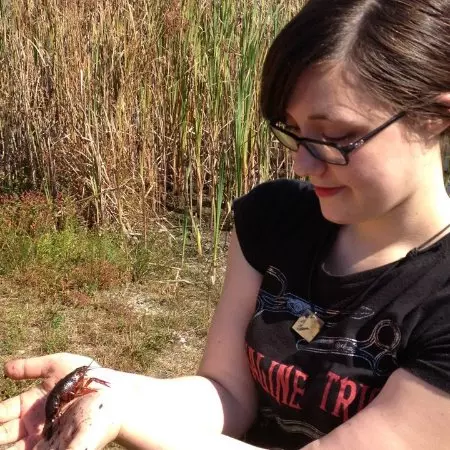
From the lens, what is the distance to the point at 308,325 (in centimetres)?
180

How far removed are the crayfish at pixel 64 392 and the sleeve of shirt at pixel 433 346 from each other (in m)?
0.72

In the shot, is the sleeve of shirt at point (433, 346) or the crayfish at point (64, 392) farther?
the crayfish at point (64, 392)

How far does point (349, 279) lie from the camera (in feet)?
5.80

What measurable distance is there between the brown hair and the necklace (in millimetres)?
286

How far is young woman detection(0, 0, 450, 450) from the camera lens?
1.59 m

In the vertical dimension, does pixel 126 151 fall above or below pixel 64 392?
below

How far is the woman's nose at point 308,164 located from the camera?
5.56ft

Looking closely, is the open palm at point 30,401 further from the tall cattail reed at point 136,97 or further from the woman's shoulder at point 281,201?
the tall cattail reed at point 136,97

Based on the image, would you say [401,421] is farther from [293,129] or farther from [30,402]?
[30,402]

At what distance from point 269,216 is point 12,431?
32.3 inches

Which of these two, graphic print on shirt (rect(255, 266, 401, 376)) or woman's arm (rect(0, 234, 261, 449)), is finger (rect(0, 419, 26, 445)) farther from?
graphic print on shirt (rect(255, 266, 401, 376))

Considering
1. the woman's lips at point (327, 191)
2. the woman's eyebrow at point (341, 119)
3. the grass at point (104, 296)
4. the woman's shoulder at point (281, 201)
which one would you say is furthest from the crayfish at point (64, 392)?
the grass at point (104, 296)

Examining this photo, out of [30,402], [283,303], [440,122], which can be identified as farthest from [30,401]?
[440,122]

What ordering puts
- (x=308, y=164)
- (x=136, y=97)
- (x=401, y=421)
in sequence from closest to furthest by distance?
(x=401, y=421) → (x=308, y=164) → (x=136, y=97)
